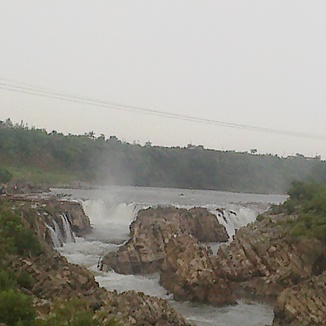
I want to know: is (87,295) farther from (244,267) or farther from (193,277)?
(244,267)

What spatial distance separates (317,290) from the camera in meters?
13.6

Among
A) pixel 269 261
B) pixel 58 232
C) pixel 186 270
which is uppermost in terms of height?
pixel 269 261

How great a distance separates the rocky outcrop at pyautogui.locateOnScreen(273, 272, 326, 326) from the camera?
1292 centimetres

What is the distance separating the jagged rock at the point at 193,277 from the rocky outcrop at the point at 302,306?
2.35 metres

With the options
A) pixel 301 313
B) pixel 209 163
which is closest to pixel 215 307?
pixel 301 313

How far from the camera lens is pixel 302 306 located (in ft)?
43.2

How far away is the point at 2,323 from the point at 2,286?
254 centimetres

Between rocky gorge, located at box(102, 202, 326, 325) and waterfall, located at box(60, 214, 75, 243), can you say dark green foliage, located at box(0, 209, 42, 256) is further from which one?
waterfall, located at box(60, 214, 75, 243)

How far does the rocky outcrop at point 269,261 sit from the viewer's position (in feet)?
55.0

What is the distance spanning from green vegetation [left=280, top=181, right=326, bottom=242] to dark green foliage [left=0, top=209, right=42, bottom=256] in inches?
365

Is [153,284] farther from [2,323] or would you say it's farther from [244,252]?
[2,323]

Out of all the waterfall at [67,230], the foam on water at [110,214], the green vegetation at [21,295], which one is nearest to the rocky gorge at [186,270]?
the waterfall at [67,230]

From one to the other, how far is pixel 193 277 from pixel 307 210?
8910 millimetres

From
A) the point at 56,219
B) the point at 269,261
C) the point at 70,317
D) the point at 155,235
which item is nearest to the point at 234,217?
the point at 155,235
